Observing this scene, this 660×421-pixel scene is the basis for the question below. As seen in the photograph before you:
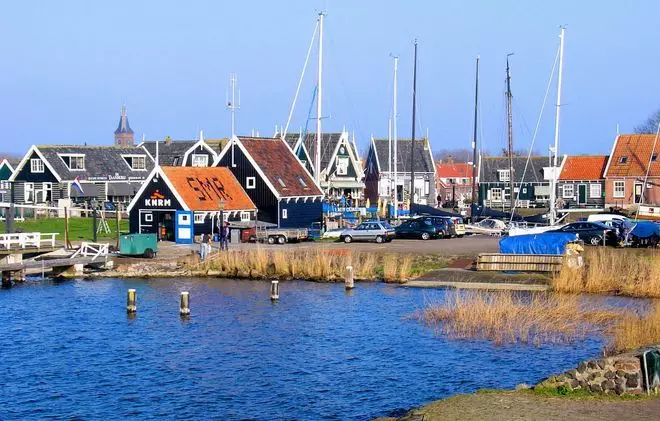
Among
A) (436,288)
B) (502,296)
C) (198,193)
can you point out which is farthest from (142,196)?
(502,296)

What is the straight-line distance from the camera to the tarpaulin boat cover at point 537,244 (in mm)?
50875

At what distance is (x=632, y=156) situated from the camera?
3792 inches

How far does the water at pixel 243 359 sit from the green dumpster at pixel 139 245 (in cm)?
1101

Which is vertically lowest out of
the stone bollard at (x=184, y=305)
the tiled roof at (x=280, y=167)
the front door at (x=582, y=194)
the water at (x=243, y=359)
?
the water at (x=243, y=359)

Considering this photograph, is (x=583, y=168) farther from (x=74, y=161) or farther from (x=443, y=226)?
(x=74, y=161)

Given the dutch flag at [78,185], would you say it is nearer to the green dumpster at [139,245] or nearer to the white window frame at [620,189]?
the green dumpster at [139,245]

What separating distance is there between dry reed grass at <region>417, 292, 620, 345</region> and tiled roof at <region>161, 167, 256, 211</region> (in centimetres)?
2929

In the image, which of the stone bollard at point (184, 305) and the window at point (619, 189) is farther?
the window at point (619, 189)

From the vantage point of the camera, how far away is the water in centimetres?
2622

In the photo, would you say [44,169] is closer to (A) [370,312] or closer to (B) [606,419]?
(A) [370,312]

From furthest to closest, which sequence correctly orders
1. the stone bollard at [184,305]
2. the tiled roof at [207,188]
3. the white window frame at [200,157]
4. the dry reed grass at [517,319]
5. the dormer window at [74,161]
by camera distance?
the white window frame at [200,157], the dormer window at [74,161], the tiled roof at [207,188], the stone bollard at [184,305], the dry reed grass at [517,319]

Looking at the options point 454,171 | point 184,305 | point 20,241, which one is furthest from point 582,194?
point 454,171

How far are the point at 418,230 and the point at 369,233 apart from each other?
455 centimetres

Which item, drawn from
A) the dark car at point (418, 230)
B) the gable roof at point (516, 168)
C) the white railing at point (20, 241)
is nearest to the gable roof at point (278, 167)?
the dark car at point (418, 230)
